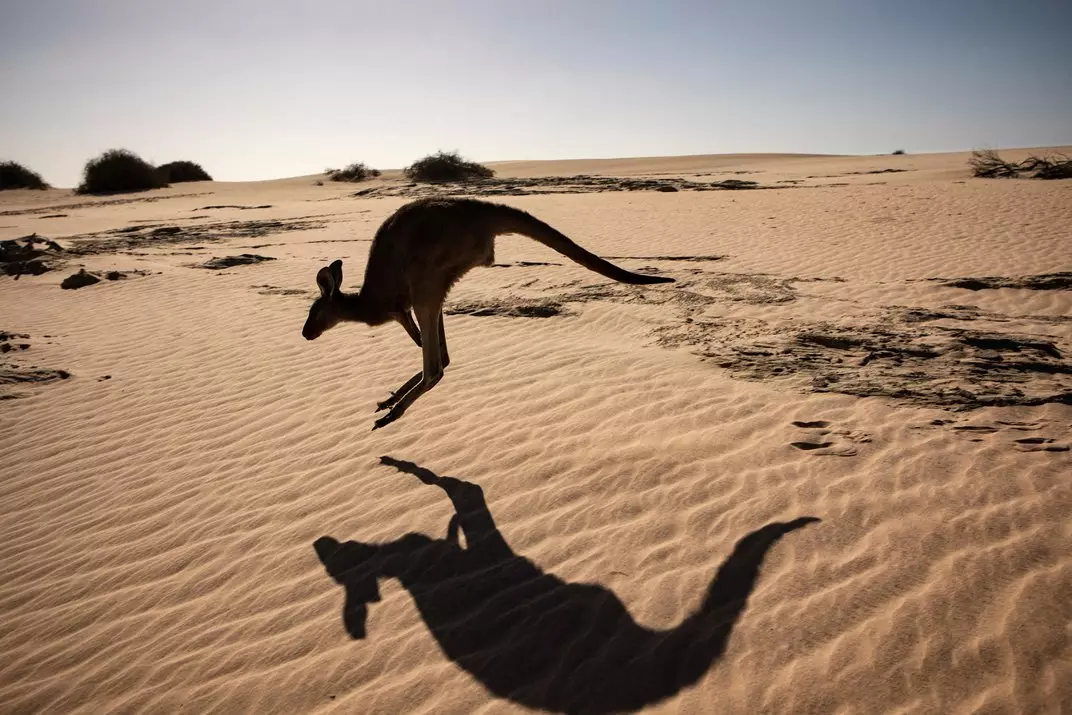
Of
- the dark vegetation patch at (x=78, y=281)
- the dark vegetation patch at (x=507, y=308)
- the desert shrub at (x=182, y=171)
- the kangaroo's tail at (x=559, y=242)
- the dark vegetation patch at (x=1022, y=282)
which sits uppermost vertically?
the desert shrub at (x=182, y=171)

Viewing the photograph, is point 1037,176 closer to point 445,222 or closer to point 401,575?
point 445,222

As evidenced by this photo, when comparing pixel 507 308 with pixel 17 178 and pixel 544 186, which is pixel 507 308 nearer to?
pixel 544 186

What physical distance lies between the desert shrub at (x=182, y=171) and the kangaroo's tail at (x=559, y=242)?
139 ft

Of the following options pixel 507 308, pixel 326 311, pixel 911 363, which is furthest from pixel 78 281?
pixel 911 363

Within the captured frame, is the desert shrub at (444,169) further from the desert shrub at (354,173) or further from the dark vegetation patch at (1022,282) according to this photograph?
the dark vegetation patch at (1022,282)

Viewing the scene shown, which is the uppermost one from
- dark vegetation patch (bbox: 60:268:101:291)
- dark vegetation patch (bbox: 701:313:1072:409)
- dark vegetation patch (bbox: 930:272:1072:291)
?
dark vegetation patch (bbox: 60:268:101:291)

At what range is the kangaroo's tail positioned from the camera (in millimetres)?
4625

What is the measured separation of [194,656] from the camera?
333 centimetres

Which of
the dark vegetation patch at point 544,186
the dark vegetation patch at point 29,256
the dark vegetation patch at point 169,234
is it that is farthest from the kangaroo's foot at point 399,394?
the dark vegetation patch at point 544,186

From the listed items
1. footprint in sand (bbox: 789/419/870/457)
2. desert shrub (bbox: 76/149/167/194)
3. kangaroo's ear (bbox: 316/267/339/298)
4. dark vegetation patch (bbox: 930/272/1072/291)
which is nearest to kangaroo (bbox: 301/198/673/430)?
kangaroo's ear (bbox: 316/267/339/298)

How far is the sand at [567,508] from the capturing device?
2.94m

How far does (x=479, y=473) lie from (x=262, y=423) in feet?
7.81

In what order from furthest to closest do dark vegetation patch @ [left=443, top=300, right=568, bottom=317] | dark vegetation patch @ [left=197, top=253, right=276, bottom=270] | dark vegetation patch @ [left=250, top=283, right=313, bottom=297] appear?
dark vegetation patch @ [left=197, top=253, right=276, bottom=270] → dark vegetation patch @ [left=250, top=283, right=313, bottom=297] → dark vegetation patch @ [left=443, top=300, right=568, bottom=317]

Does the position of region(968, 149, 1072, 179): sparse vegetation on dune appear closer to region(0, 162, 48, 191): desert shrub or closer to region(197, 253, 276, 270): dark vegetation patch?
region(197, 253, 276, 270): dark vegetation patch
